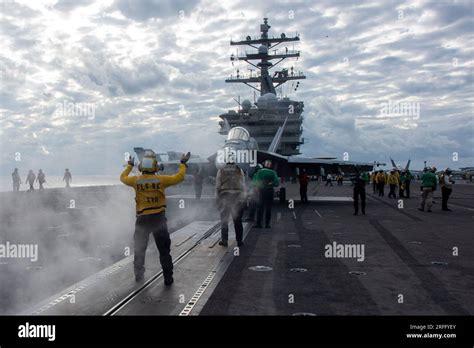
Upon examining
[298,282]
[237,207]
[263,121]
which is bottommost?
[298,282]

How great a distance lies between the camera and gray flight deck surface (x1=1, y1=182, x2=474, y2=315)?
6387 millimetres

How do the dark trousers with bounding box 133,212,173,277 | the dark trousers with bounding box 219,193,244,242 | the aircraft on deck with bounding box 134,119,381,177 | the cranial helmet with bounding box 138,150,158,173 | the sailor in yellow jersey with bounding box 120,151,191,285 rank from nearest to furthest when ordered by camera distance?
the dark trousers with bounding box 133,212,173,277, the sailor in yellow jersey with bounding box 120,151,191,285, the cranial helmet with bounding box 138,150,158,173, the dark trousers with bounding box 219,193,244,242, the aircraft on deck with bounding box 134,119,381,177

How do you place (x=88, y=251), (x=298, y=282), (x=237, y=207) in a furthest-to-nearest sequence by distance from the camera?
(x=237, y=207) < (x=88, y=251) < (x=298, y=282)

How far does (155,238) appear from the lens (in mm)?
7895

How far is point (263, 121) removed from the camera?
7169 centimetres

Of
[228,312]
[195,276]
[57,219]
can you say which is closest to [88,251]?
[195,276]

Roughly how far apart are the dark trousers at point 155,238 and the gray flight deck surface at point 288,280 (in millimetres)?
327

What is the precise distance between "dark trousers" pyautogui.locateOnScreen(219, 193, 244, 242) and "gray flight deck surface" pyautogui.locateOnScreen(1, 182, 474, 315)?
397mm

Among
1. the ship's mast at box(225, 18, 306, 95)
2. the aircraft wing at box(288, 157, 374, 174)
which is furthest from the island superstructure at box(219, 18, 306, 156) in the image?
the aircraft wing at box(288, 157, 374, 174)

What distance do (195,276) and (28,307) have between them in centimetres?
297

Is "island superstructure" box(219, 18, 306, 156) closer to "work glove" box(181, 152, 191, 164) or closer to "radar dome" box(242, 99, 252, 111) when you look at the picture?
"radar dome" box(242, 99, 252, 111)

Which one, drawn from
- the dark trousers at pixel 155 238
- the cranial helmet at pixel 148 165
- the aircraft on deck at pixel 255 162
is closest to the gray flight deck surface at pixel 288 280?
the dark trousers at pixel 155 238

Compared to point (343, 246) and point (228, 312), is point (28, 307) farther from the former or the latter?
point (343, 246)

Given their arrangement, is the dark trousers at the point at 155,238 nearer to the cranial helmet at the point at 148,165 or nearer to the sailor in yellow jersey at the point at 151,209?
the sailor in yellow jersey at the point at 151,209
